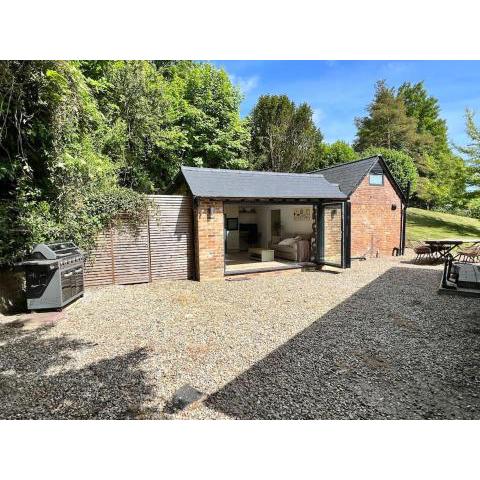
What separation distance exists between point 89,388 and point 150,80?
1807 cm

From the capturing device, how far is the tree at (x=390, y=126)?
98.6 feet

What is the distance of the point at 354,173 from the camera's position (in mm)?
13797

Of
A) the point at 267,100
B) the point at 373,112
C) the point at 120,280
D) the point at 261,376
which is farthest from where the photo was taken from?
the point at 373,112

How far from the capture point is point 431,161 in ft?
85.8

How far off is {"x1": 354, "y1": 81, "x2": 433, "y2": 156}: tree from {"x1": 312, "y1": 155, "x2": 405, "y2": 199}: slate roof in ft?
61.4

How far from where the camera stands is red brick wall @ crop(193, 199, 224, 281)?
30.7ft

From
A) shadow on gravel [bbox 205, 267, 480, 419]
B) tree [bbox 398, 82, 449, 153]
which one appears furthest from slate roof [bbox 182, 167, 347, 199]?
tree [bbox 398, 82, 449, 153]

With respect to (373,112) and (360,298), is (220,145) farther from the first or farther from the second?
(373,112)

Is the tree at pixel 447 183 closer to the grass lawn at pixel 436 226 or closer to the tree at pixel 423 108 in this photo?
the grass lawn at pixel 436 226

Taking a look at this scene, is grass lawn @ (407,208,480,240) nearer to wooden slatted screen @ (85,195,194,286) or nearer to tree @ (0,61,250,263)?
wooden slatted screen @ (85,195,194,286)

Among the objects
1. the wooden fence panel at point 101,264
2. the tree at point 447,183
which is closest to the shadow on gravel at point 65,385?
the wooden fence panel at point 101,264

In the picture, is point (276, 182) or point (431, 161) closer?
point (276, 182)

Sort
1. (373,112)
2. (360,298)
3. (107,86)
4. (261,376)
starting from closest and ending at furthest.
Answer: (261,376) < (360,298) < (107,86) < (373,112)
